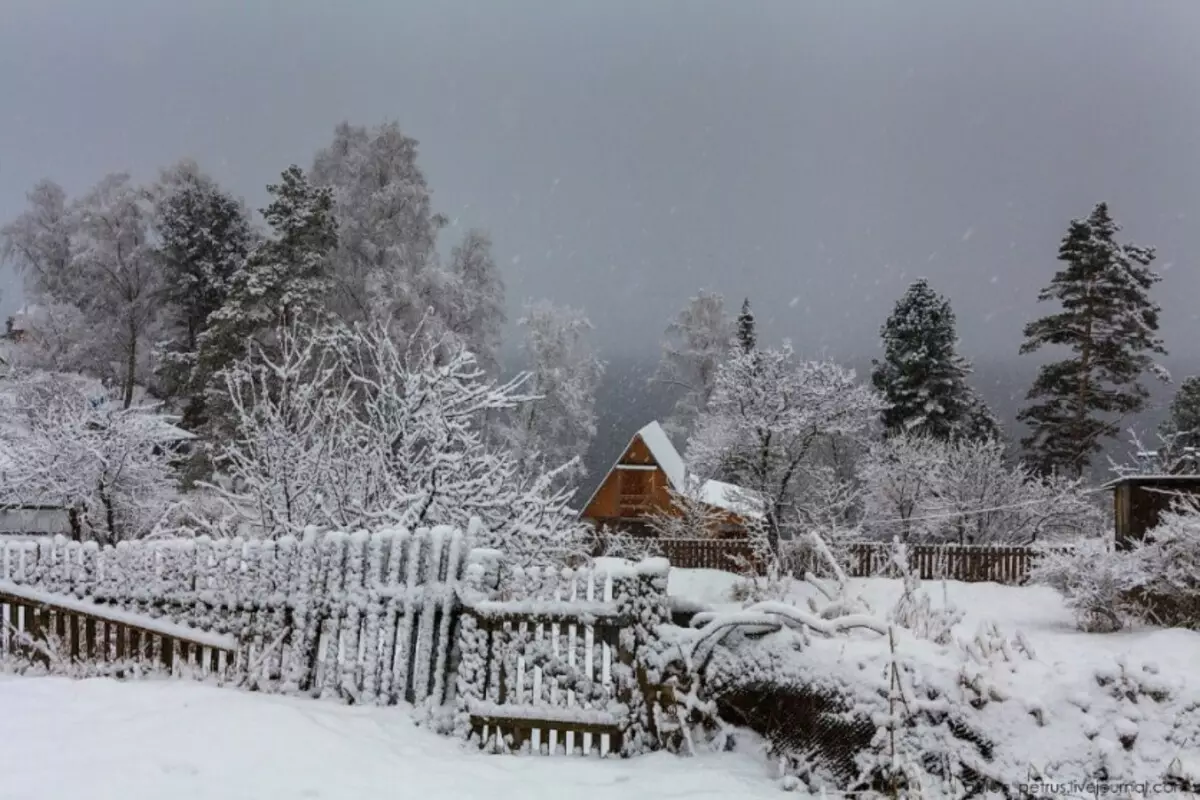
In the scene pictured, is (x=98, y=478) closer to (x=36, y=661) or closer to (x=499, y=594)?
(x=36, y=661)

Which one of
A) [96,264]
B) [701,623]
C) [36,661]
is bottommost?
[36,661]


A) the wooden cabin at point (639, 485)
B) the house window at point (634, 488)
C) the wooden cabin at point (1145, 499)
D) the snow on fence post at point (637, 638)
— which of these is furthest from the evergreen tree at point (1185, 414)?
the snow on fence post at point (637, 638)

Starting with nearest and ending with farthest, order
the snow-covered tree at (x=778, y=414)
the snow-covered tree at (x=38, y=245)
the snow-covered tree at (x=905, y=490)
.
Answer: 1. the snow-covered tree at (x=778, y=414)
2. the snow-covered tree at (x=905, y=490)
3. the snow-covered tree at (x=38, y=245)

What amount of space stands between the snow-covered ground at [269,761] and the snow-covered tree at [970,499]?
18.4m

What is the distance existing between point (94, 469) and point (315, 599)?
12.9 metres

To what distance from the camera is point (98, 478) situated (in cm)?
1591

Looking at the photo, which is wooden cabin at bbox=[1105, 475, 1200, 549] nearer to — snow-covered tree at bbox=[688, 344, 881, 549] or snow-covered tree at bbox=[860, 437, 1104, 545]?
snow-covered tree at bbox=[688, 344, 881, 549]

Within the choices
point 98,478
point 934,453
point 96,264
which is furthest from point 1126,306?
point 96,264

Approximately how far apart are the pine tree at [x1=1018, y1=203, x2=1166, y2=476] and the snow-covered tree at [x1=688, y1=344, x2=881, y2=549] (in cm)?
1315

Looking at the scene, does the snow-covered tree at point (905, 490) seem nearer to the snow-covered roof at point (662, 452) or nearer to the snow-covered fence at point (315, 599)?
the snow-covered roof at point (662, 452)

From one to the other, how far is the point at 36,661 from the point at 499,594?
3.98 meters

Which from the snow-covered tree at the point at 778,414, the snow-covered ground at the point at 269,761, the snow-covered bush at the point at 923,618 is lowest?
the snow-covered ground at the point at 269,761

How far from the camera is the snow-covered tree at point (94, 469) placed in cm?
1565

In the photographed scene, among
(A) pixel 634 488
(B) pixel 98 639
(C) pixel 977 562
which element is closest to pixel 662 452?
(A) pixel 634 488
